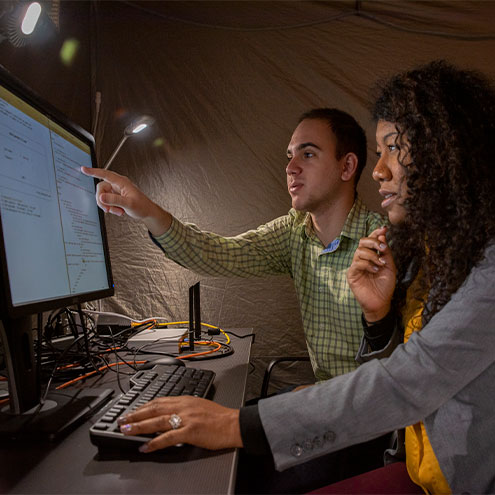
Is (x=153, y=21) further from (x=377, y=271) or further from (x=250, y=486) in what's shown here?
(x=250, y=486)

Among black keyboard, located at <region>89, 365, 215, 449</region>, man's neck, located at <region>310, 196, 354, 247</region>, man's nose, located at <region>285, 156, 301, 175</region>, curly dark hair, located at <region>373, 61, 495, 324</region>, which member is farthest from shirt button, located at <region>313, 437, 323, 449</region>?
man's nose, located at <region>285, 156, 301, 175</region>

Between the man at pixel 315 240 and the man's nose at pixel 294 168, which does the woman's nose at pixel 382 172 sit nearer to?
the man at pixel 315 240

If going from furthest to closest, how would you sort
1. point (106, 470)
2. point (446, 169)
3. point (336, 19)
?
1. point (336, 19)
2. point (446, 169)
3. point (106, 470)

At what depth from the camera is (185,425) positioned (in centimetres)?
58

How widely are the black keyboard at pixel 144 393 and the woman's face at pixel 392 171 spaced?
1.94 ft

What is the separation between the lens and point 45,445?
612 millimetres

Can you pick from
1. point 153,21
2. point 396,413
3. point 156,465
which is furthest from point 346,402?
point 153,21

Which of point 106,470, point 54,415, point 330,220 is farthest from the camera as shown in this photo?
point 330,220

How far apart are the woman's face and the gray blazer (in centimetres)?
34

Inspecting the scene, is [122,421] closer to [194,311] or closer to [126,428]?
[126,428]

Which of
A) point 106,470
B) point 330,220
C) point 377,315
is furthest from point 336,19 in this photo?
point 106,470

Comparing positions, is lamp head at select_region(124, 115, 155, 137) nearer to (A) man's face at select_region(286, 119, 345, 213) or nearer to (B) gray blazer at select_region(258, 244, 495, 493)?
(A) man's face at select_region(286, 119, 345, 213)

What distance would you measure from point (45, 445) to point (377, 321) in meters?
0.76

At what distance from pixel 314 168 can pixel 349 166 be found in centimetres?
16
